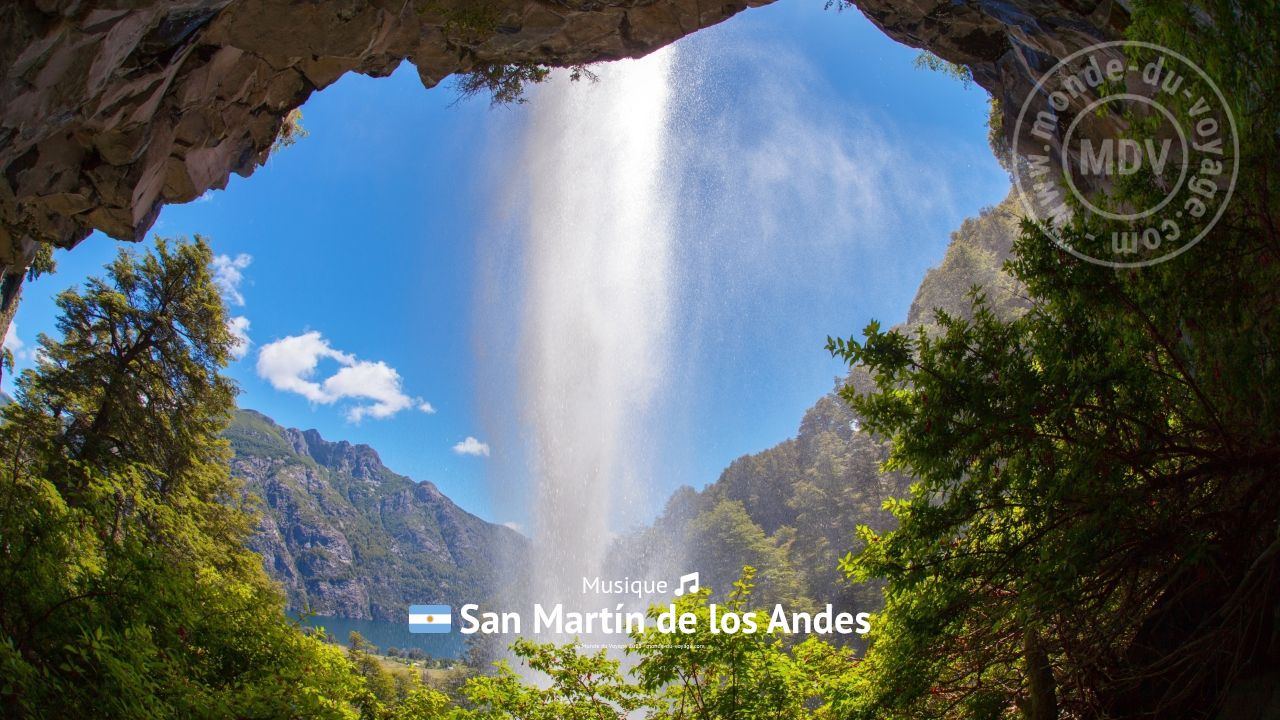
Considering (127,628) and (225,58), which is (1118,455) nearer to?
(127,628)

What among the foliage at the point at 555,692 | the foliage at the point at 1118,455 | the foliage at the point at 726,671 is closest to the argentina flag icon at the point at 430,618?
the foliage at the point at 555,692

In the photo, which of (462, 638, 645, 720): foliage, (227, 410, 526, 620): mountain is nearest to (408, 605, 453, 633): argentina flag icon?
(462, 638, 645, 720): foliage

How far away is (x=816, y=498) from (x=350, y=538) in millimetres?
149364

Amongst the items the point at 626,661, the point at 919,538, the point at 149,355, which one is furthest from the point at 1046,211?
the point at 626,661

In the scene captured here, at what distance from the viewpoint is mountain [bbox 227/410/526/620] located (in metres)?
144

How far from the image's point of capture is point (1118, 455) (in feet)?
11.2

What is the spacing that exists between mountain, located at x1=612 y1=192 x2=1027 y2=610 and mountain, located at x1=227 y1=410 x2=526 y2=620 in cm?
8066

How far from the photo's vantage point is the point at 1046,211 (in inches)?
371

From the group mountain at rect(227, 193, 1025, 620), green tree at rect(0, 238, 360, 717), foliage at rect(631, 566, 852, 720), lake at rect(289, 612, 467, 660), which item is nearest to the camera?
green tree at rect(0, 238, 360, 717)

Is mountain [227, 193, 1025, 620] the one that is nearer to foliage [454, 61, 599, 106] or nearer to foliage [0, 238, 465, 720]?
foliage [0, 238, 465, 720]

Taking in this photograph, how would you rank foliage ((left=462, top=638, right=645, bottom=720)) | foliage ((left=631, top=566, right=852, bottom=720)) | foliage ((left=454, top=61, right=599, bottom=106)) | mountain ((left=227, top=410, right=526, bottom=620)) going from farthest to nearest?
mountain ((left=227, top=410, right=526, bottom=620)) → foliage ((left=454, top=61, right=599, bottom=106)) → foliage ((left=462, top=638, right=645, bottom=720)) → foliage ((left=631, top=566, right=852, bottom=720))

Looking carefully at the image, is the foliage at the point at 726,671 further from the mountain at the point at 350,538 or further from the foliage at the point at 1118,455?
the mountain at the point at 350,538

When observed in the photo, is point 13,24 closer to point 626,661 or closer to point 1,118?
point 1,118

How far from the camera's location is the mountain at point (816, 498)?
42.9 m
